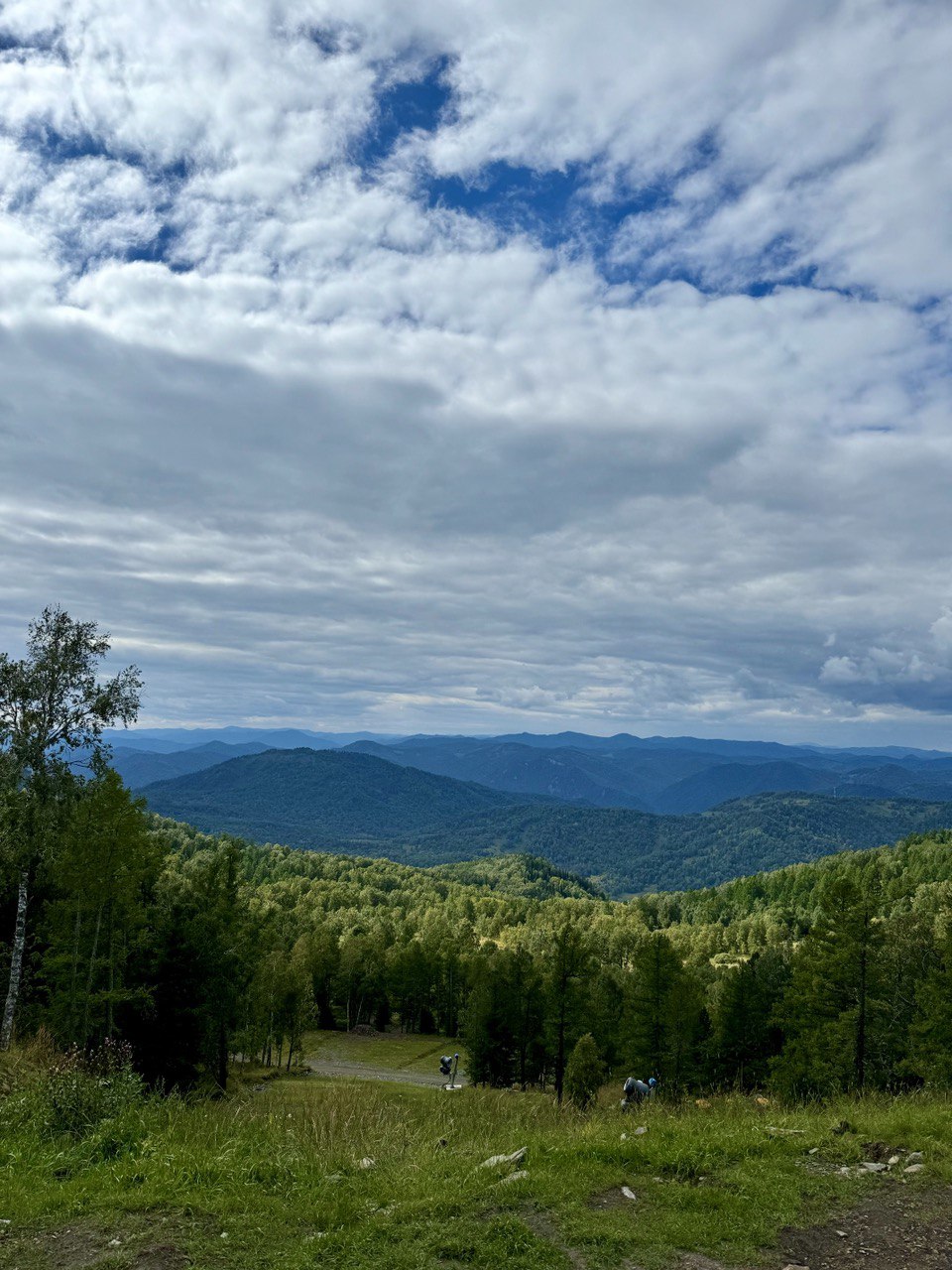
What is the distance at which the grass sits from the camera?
8016 millimetres

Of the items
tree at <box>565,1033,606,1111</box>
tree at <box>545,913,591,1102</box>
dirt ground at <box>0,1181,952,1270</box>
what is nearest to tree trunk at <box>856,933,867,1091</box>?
tree at <box>565,1033,606,1111</box>

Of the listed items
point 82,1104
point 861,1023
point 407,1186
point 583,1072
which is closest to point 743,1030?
point 583,1072

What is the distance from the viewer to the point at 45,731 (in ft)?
94.0

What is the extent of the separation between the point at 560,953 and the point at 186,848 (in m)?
169

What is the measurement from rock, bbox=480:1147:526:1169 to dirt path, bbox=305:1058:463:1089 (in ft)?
242

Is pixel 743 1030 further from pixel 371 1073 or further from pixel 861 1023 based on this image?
pixel 371 1073

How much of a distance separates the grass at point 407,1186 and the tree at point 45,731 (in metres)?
17.9

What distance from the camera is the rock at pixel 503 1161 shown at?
10.3 meters

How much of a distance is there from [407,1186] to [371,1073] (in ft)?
274

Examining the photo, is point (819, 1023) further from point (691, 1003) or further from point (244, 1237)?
point (244, 1237)

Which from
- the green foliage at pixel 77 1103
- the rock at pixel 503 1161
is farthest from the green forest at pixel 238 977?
the rock at pixel 503 1161

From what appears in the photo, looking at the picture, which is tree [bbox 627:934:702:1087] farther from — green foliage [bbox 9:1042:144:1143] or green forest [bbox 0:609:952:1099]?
green foliage [bbox 9:1042:144:1143]

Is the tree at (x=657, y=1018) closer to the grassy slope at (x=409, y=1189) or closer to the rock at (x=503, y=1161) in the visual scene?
the grassy slope at (x=409, y=1189)

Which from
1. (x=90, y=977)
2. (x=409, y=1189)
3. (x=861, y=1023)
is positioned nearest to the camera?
(x=409, y=1189)
